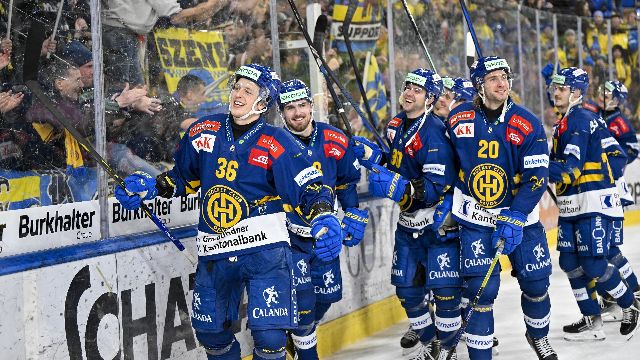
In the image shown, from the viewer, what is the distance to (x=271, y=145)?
13.4 ft

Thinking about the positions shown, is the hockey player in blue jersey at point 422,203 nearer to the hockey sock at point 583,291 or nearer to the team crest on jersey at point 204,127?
the hockey sock at point 583,291

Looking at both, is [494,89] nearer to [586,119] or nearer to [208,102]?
[586,119]

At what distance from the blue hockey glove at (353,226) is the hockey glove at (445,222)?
0.42 m

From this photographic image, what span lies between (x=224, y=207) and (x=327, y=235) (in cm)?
50

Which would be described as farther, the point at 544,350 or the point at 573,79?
the point at 573,79

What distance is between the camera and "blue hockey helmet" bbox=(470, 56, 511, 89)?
16.7 ft

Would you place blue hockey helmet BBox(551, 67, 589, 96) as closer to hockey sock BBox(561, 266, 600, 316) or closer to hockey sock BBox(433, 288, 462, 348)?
hockey sock BBox(561, 266, 600, 316)

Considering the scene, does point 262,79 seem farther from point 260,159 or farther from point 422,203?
point 422,203

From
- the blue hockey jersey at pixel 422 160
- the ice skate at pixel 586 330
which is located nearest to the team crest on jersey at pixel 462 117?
the blue hockey jersey at pixel 422 160

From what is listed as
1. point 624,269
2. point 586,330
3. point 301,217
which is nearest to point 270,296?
point 301,217

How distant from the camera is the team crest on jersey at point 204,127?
4191 millimetres

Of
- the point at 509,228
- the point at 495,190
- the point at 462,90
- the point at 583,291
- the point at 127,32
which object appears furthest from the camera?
the point at 462,90

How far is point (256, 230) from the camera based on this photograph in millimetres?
4121

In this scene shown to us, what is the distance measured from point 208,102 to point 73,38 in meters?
1.22
